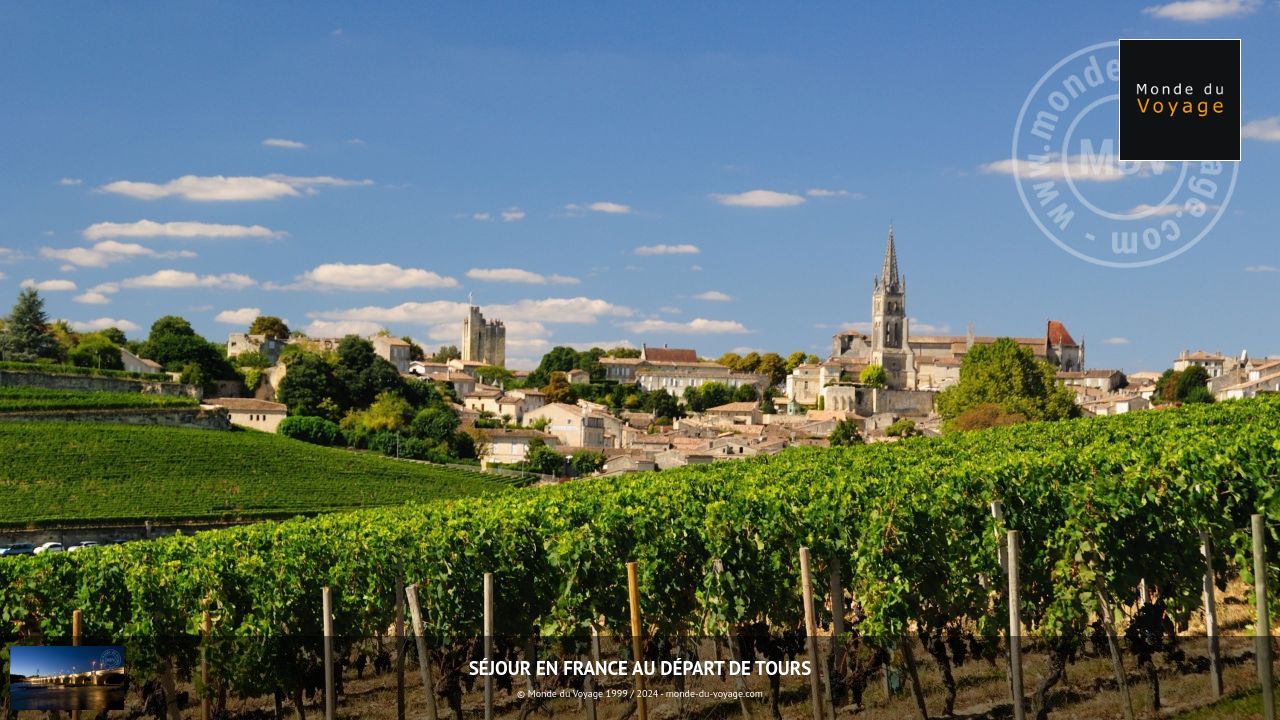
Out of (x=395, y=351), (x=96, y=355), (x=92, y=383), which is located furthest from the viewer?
(x=395, y=351)

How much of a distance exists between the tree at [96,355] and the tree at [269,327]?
104ft

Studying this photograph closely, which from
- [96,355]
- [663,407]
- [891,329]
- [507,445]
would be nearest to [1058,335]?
[891,329]

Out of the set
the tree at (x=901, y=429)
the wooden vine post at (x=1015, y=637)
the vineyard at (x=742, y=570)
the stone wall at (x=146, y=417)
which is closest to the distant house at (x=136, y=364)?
the stone wall at (x=146, y=417)

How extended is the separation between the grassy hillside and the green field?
2302mm

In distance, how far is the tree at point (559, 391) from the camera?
106625mm

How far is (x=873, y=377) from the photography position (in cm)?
12644

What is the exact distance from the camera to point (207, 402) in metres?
80.9

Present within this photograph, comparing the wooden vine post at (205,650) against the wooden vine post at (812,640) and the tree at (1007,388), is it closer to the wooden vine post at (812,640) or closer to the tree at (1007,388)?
the wooden vine post at (812,640)

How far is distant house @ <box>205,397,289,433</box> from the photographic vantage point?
78312mm

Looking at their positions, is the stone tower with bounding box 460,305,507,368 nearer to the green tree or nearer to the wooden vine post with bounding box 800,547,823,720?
the green tree

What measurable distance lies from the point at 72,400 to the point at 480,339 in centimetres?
10950

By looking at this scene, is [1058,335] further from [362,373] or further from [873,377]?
[362,373]

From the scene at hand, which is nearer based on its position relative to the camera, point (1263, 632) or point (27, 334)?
point (1263, 632)

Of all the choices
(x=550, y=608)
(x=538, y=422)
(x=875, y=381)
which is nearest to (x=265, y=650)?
(x=550, y=608)
